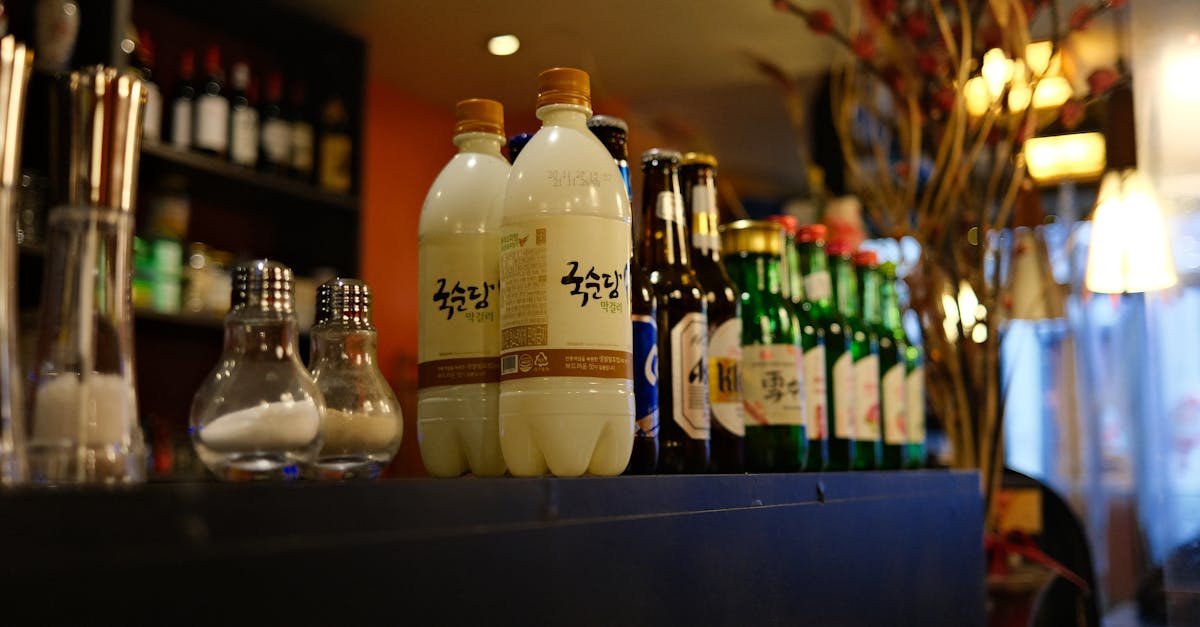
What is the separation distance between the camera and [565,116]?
33.7 inches

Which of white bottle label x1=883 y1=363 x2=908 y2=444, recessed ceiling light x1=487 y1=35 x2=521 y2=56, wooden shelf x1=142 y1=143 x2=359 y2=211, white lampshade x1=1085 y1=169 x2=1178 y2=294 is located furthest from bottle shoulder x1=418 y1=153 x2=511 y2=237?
recessed ceiling light x1=487 y1=35 x2=521 y2=56

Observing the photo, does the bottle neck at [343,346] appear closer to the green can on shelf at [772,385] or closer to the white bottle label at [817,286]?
the green can on shelf at [772,385]

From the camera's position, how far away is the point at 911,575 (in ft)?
4.06

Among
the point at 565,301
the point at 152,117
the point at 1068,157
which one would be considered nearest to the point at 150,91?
the point at 152,117

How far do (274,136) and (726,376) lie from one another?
7.67ft

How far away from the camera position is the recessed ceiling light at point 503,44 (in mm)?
3578

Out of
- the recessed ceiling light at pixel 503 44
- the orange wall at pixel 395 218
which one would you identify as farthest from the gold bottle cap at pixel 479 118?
the orange wall at pixel 395 218

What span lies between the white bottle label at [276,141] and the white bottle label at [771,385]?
7.39 ft

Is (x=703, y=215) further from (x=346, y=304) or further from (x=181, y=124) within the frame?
(x=181, y=124)

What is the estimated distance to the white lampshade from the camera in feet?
6.44

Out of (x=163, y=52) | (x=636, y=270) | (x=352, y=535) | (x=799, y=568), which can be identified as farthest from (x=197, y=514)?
(x=163, y=52)

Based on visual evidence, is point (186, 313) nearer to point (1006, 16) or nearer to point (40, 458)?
point (1006, 16)

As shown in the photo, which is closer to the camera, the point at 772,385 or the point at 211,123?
the point at 772,385

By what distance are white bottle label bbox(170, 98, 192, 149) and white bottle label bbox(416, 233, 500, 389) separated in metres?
2.14
